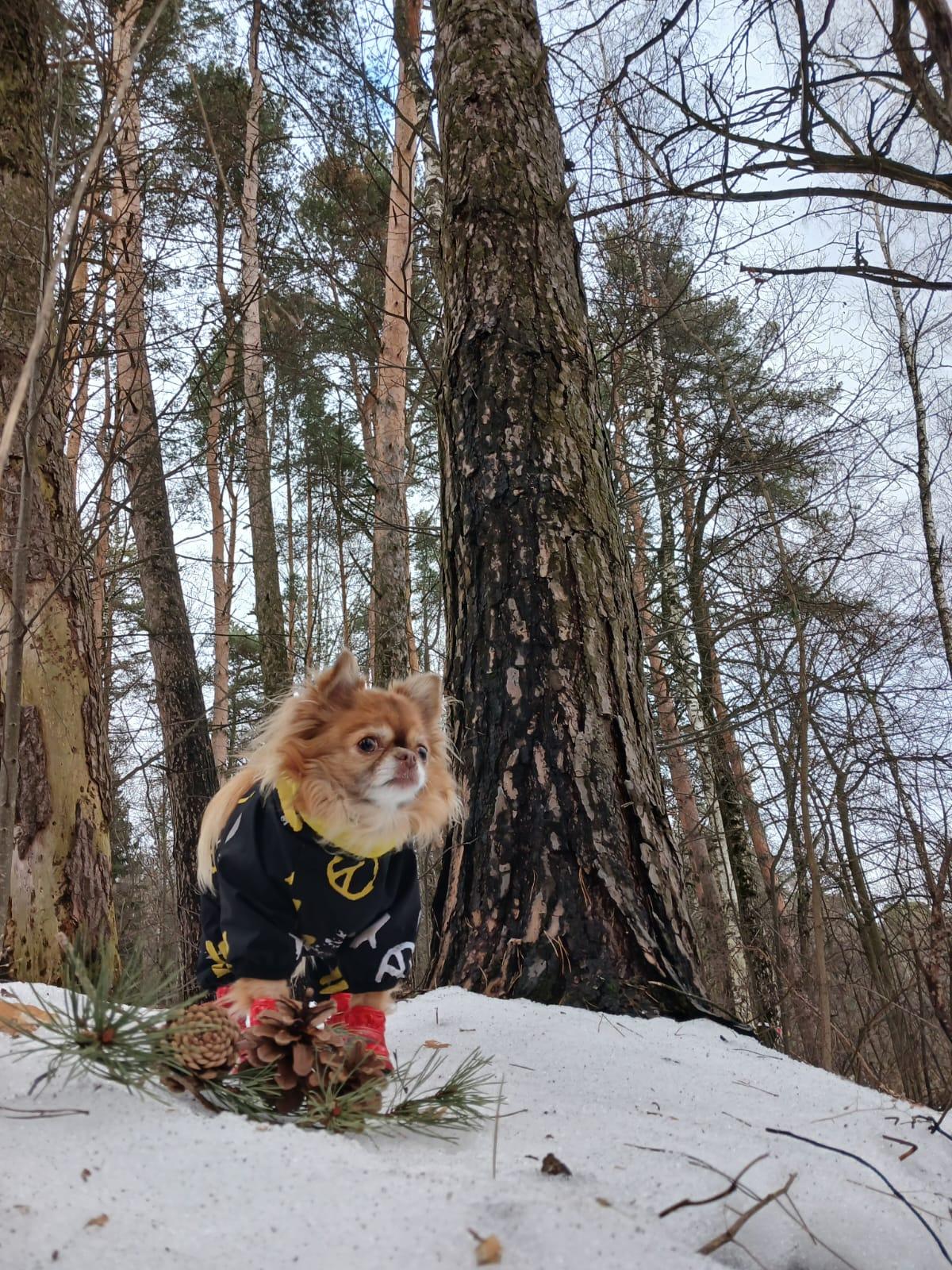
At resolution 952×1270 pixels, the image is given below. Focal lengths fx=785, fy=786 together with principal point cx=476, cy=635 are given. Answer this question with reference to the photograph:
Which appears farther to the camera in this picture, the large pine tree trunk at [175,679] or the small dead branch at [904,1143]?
the large pine tree trunk at [175,679]

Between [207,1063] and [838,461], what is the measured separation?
747cm

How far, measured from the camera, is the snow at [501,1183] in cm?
87

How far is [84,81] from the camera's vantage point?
198 cm

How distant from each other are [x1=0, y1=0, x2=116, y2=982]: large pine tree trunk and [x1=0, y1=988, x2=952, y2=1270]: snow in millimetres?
1898

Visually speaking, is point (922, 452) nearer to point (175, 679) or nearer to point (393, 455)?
point (393, 455)

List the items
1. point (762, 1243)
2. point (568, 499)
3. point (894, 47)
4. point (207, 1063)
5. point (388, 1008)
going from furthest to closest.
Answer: point (568, 499)
point (388, 1008)
point (894, 47)
point (207, 1063)
point (762, 1243)

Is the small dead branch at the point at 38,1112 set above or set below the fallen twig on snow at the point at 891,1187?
above

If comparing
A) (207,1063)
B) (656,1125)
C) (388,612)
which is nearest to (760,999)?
(388,612)

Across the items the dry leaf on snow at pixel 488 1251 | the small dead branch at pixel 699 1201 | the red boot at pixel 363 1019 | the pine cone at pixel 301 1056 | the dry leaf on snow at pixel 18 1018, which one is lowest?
Answer: the red boot at pixel 363 1019

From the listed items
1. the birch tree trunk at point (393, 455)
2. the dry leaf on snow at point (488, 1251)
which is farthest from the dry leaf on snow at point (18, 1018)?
the birch tree trunk at point (393, 455)

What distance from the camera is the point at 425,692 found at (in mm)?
2580

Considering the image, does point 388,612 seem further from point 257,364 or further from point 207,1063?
point 207,1063

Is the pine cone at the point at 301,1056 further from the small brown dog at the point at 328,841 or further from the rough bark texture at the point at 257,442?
the rough bark texture at the point at 257,442

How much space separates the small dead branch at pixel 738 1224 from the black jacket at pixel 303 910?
1139mm
